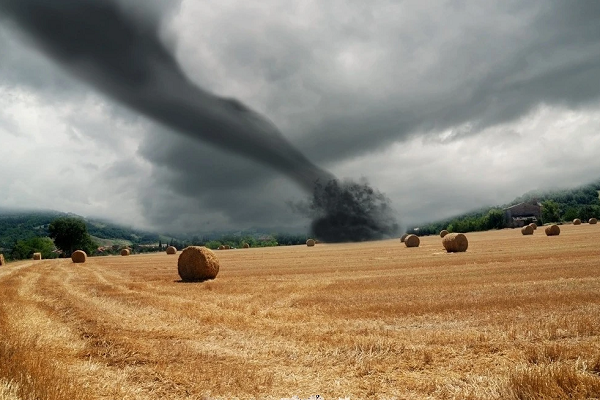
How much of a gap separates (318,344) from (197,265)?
63.0 ft

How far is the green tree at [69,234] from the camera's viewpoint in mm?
117125

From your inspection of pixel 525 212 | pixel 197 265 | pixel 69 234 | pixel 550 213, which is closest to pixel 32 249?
pixel 69 234

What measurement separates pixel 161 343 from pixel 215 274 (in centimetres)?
1840

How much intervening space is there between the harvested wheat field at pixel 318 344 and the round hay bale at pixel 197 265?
9.46 meters

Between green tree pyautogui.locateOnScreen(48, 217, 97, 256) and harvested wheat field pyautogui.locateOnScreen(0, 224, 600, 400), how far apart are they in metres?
114

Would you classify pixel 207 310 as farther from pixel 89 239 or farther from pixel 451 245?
pixel 89 239

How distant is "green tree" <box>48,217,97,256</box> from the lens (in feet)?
384

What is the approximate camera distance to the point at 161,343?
10039mm

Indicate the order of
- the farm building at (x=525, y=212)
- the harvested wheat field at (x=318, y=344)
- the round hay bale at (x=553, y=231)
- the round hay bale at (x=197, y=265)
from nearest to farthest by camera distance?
the harvested wheat field at (x=318, y=344)
the round hay bale at (x=197, y=265)
the round hay bale at (x=553, y=231)
the farm building at (x=525, y=212)

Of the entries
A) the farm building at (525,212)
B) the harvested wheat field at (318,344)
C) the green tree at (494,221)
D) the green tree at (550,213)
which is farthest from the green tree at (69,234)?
the farm building at (525,212)

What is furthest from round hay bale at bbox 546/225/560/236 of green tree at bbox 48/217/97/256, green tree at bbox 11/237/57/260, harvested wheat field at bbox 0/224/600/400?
green tree at bbox 11/237/57/260

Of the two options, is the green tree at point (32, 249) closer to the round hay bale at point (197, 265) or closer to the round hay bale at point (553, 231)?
the round hay bale at point (197, 265)

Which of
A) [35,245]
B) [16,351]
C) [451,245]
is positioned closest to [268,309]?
[16,351]

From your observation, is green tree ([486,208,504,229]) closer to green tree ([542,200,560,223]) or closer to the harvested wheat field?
green tree ([542,200,560,223])
